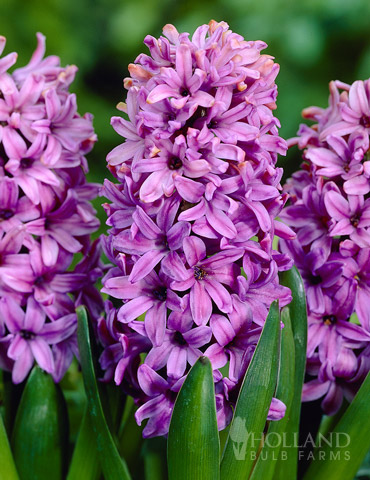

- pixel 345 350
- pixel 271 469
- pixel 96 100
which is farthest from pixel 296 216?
pixel 96 100

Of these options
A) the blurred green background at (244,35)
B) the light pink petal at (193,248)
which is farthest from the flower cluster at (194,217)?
the blurred green background at (244,35)

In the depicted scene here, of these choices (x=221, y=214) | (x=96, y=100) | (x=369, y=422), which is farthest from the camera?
(x=96, y=100)

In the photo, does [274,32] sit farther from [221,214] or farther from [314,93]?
[221,214]

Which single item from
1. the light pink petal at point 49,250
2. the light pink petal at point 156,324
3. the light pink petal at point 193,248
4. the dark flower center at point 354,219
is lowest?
the light pink petal at point 49,250

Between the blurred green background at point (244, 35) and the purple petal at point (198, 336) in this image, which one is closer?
the purple petal at point (198, 336)

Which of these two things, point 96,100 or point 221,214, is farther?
point 96,100

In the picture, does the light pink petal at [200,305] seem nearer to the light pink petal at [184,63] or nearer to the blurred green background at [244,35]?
the light pink petal at [184,63]

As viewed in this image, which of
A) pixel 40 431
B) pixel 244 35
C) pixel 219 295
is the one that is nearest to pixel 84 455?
pixel 40 431
